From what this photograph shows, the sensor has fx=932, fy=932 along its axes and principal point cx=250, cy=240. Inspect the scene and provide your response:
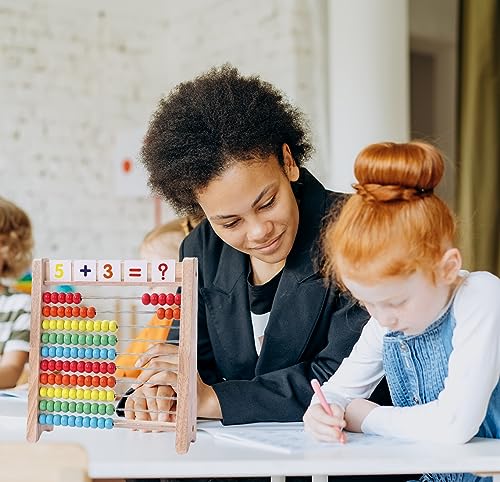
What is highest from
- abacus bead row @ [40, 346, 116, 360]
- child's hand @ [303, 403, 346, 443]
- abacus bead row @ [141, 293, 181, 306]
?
abacus bead row @ [141, 293, 181, 306]

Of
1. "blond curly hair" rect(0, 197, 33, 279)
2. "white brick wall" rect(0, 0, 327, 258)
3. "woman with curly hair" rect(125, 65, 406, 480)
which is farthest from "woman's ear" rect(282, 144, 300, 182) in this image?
"white brick wall" rect(0, 0, 327, 258)

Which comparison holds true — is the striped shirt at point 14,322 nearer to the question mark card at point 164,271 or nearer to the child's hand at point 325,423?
the question mark card at point 164,271

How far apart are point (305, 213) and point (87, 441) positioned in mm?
658

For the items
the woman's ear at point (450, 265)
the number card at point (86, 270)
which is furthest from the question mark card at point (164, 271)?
the woman's ear at point (450, 265)

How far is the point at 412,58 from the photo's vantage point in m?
5.93

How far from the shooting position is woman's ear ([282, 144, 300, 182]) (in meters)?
1.91

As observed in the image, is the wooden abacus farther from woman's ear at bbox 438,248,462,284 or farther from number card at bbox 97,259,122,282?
woman's ear at bbox 438,248,462,284

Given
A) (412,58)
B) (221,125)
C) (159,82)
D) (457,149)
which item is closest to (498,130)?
(457,149)

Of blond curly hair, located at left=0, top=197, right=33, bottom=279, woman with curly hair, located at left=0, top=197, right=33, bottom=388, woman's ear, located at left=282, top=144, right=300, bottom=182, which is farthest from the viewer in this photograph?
blond curly hair, located at left=0, top=197, right=33, bottom=279

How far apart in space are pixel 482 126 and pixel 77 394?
342 cm

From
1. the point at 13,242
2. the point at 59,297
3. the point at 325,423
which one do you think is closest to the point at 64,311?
the point at 59,297

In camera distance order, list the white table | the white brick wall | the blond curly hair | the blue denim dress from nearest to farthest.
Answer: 1. the white table
2. the blue denim dress
3. the blond curly hair
4. the white brick wall

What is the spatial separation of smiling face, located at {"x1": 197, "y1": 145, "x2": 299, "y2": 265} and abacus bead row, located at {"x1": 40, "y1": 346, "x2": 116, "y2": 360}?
1.11 ft

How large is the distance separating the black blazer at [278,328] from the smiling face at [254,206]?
0.08 meters
